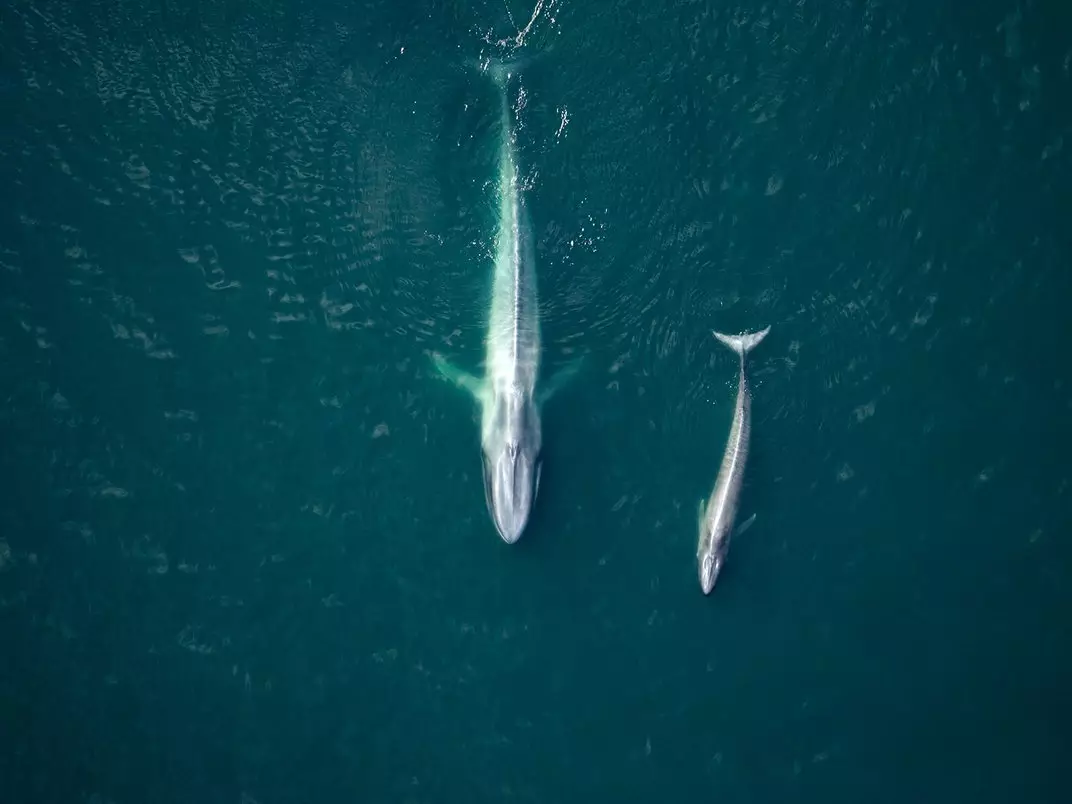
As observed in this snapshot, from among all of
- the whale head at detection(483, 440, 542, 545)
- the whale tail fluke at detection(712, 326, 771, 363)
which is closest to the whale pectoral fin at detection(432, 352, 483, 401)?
the whale head at detection(483, 440, 542, 545)

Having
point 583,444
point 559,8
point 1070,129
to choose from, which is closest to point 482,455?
point 583,444

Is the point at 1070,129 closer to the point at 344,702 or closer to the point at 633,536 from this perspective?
the point at 633,536

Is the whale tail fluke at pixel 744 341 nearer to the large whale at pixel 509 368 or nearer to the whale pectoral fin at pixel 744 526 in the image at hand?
the whale pectoral fin at pixel 744 526

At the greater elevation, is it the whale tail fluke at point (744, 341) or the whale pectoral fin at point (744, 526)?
the whale tail fluke at point (744, 341)

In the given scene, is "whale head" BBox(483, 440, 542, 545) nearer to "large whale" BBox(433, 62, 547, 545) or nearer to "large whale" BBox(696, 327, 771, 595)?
"large whale" BBox(433, 62, 547, 545)

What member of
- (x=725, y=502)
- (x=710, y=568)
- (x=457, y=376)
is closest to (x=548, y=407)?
(x=457, y=376)

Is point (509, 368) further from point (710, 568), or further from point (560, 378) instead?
point (710, 568)

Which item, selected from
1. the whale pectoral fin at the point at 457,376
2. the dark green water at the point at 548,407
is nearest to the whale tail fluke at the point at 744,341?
the dark green water at the point at 548,407
